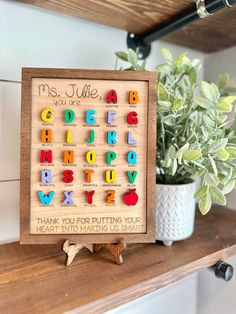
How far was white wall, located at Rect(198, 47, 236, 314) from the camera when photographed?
0.80 metres

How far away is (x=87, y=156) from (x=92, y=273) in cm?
21

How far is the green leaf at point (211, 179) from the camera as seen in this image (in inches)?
21.3

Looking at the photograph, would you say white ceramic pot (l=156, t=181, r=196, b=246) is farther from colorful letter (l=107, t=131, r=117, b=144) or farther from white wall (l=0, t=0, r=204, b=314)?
white wall (l=0, t=0, r=204, b=314)

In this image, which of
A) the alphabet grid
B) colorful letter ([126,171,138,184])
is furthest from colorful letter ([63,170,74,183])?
colorful letter ([126,171,138,184])

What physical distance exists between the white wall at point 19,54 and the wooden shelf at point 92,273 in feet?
0.41

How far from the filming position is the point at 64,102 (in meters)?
0.53

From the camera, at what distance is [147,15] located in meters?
0.69

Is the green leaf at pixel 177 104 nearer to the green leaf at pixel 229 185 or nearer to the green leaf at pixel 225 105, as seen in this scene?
the green leaf at pixel 225 105

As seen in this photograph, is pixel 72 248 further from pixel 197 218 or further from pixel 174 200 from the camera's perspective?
pixel 197 218

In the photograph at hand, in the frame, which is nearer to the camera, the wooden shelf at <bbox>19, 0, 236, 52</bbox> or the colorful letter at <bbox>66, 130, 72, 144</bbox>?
the colorful letter at <bbox>66, 130, 72, 144</bbox>

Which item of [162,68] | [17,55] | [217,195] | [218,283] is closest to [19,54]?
[17,55]

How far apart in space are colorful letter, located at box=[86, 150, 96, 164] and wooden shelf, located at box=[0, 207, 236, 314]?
0.65 feet

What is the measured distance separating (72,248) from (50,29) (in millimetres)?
512

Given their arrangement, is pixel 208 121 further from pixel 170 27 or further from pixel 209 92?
pixel 170 27
